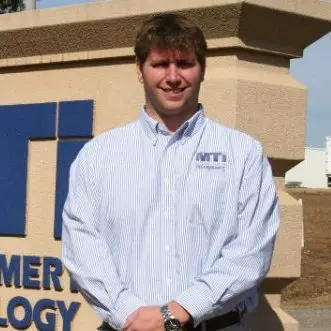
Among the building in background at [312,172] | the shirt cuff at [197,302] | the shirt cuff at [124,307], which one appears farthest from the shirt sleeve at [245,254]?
the building in background at [312,172]

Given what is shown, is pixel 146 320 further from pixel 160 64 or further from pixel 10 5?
pixel 10 5

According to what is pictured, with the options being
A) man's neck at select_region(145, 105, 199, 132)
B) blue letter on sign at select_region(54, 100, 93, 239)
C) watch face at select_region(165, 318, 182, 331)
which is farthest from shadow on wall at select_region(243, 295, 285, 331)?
watch face at select_region(165, 318, 182, 331)

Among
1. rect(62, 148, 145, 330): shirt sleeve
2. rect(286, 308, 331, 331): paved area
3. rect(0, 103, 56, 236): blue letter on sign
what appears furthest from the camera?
rect(286, 308, 331, 331): paved area

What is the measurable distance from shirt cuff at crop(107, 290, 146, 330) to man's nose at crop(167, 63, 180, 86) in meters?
0.69

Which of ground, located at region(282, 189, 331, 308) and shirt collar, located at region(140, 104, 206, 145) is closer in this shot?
shirt collar, located at region(140, 104, 206, 145)

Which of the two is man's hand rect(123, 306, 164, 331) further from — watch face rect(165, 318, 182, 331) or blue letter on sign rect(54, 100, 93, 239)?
blue letter on sign rect(54, 100, 93, 239)

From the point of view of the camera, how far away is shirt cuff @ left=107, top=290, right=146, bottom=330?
122 inches

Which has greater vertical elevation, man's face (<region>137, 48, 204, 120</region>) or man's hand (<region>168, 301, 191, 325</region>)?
man's face (<region>137, 48, 204, 120</region>)

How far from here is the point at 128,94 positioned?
5266 millimetres

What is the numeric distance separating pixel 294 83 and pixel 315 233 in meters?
19.7

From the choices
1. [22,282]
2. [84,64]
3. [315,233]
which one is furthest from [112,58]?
[315,233]

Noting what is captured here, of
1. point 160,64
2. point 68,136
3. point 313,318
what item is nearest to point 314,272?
point 313,318

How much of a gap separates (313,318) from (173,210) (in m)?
8.77

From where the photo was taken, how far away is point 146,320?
9.96ft
